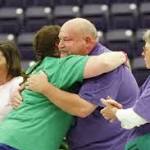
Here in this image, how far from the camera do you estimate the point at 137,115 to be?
91.8 inches

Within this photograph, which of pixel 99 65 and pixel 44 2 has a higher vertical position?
pixel 99 65

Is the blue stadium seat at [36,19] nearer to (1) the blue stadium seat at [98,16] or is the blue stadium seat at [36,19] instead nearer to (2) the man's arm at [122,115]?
(1) the blue stadium seat at [98,16]

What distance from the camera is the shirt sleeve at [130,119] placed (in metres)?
2.34

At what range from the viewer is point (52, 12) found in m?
6.88

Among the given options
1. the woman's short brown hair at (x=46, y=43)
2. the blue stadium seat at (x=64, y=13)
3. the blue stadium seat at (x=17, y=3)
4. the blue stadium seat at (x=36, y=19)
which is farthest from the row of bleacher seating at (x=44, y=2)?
the woman's short brown hair at (x=46, y=43)

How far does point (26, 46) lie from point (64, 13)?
0.82m

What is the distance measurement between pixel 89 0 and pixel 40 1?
0.66 metres

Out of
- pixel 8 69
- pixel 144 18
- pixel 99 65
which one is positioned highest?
pixel 99 65

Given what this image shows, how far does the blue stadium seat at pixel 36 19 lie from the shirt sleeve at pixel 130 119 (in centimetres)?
434

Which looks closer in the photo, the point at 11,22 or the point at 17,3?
the point at 11,22

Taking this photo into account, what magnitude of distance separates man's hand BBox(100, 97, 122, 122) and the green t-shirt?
17 cm

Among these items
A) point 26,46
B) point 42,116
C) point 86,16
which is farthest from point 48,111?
point 86,16

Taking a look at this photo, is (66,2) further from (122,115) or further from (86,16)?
(122,115)

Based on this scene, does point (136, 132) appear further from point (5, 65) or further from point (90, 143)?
point (5, 65)
